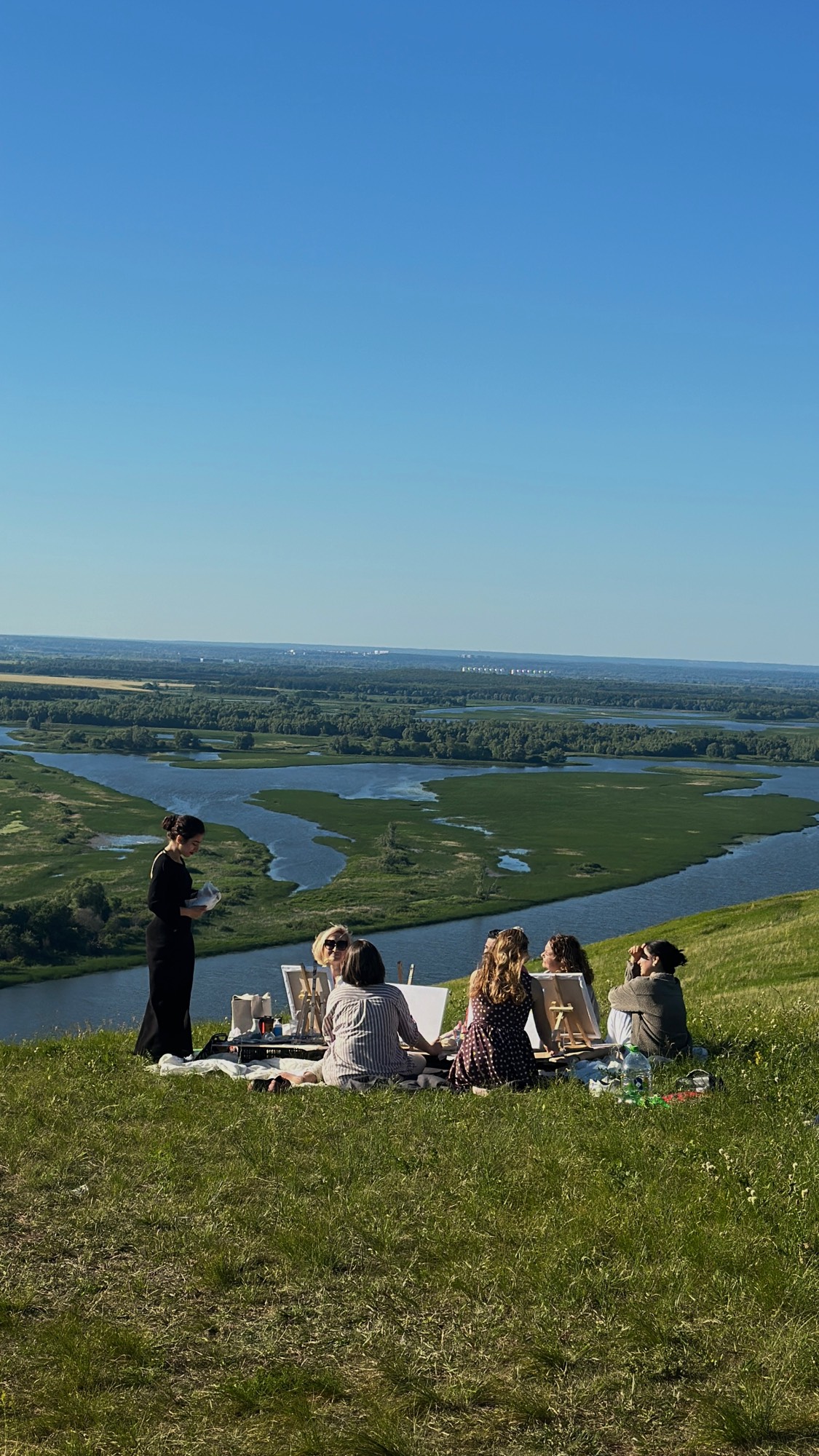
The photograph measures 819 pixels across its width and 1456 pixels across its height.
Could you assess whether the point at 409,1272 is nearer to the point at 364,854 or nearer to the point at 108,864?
the point at 108,864

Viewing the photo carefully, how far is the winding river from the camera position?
4031cm

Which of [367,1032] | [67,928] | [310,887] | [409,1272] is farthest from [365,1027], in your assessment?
[310,887]

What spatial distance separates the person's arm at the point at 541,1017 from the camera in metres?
9.28

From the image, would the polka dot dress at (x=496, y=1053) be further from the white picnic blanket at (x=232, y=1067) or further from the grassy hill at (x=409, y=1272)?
the white picnic blanket at (x=232, y=1067)

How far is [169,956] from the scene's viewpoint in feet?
32.7

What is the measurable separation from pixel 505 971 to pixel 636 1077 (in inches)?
47.2

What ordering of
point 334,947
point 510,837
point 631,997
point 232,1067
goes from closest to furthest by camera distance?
point 232,1067, point 631,997, point 334,947, point 510,837

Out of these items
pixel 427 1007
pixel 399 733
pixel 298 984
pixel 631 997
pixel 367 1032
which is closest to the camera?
pixel 367 1032

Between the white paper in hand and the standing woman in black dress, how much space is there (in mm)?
24

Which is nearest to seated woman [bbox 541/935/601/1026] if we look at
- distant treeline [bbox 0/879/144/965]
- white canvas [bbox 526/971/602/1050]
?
white canvas [bbox 526/971/602/1050]

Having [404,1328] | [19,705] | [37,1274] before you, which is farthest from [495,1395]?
[19,705]

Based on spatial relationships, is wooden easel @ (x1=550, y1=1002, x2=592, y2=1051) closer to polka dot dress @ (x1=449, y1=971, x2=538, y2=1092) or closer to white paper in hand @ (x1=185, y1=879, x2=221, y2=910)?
polka dot dress @ (x1=449, y1=971, x2=538, y2=1092)

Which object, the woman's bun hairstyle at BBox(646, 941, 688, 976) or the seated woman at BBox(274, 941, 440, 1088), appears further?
the woman's bun hairstyle at BBox(646, 941, 688, 976)

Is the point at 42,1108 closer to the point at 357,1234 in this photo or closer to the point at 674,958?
the point at 357,1234
